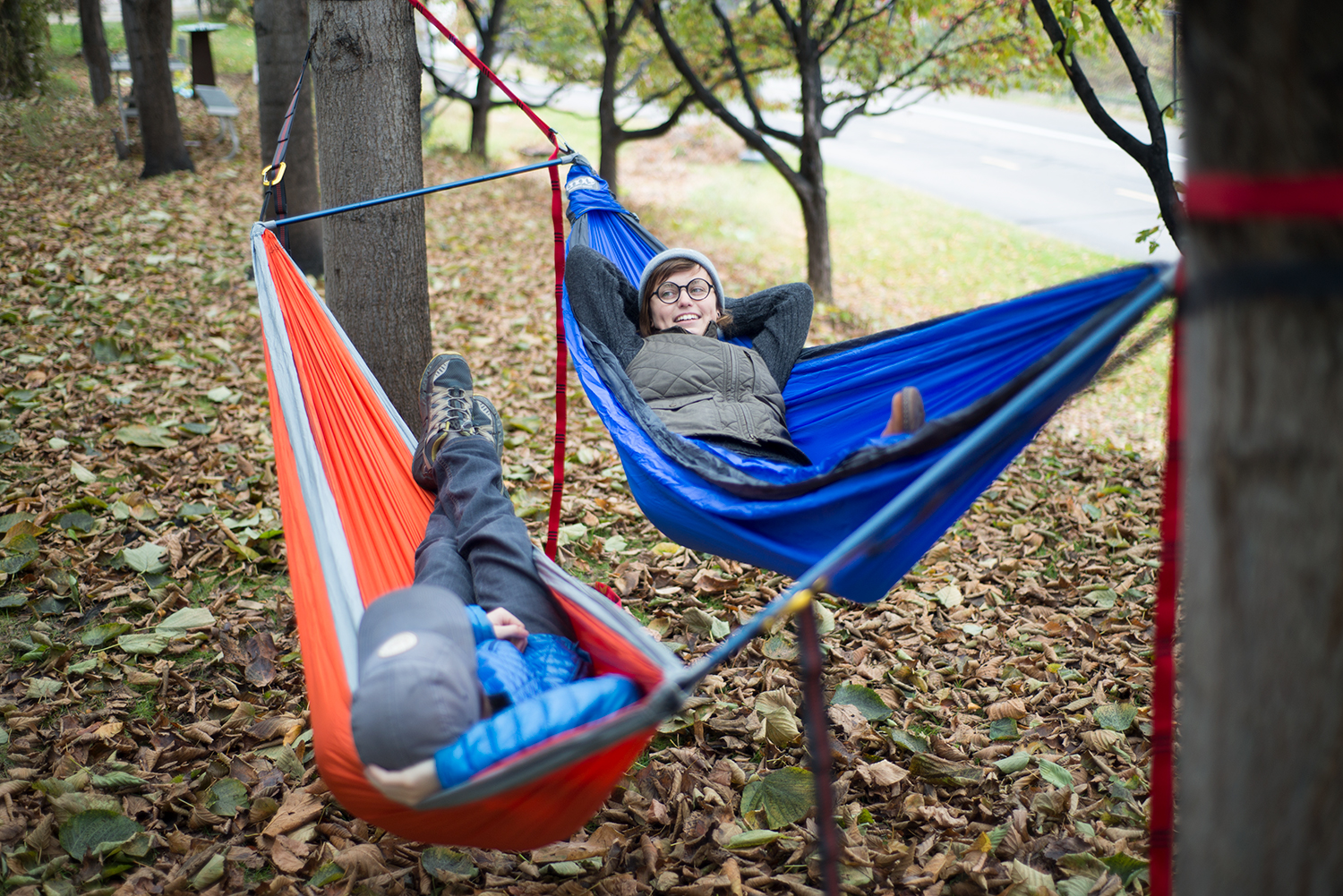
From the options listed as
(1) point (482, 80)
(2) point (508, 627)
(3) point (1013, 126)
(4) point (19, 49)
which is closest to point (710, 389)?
(2) point (508, 627)

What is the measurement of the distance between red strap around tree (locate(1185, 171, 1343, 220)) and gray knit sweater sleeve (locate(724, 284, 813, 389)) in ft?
4.65

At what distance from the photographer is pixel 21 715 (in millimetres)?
1659

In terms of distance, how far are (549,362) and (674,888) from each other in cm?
244

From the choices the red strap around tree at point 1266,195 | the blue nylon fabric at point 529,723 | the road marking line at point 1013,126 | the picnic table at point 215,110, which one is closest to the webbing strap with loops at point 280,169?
the blue nylon fabric at point 529,723

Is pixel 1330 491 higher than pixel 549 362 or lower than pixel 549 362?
higher

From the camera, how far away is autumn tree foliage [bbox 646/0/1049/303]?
4793mm

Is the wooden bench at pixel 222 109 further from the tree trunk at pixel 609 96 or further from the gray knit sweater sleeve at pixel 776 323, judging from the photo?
the gray knit sweater sleeve at pixel 776 323

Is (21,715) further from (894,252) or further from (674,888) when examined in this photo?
(894,252)

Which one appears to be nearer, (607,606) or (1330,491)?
(1330,491)

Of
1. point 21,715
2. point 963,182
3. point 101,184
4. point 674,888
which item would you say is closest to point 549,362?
point 21,715

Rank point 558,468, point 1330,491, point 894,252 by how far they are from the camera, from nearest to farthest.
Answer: point 1330,491 < point 558,468 < point 894,252

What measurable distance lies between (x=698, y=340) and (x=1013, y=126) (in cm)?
1102

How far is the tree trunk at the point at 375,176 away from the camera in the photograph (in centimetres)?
197

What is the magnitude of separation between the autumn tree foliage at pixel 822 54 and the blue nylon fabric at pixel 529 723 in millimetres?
4226
